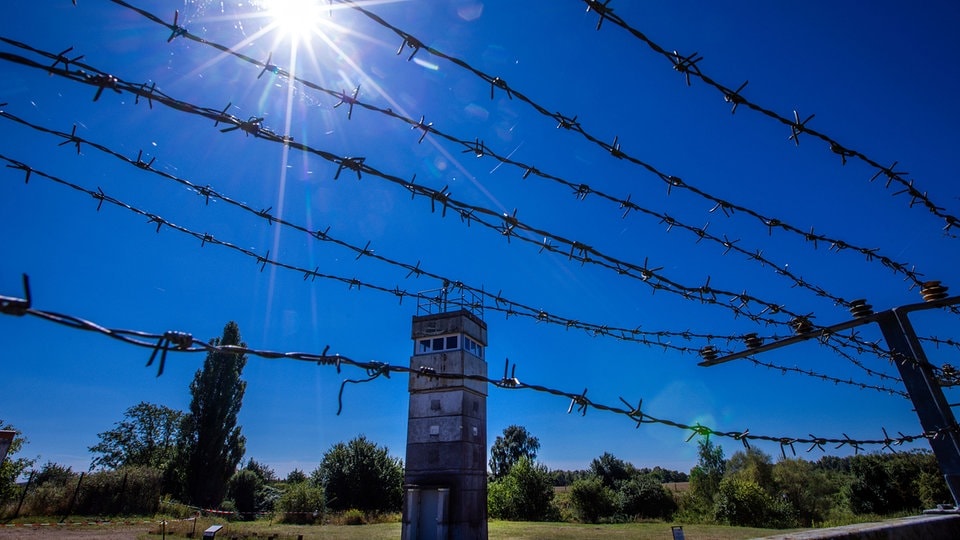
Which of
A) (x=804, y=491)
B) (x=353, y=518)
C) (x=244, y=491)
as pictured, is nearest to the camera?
(x=353, y=518)

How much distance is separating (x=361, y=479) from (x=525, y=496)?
16269 millimetres

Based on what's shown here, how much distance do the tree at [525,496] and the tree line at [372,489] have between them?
0.31ft

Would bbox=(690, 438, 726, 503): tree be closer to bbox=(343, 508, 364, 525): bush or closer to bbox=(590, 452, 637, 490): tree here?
bbox=(590, 452, 637, 490): tree

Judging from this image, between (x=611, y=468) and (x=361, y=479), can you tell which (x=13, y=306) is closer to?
(x=361, y=479)

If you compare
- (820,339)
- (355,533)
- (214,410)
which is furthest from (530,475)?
(820,339)

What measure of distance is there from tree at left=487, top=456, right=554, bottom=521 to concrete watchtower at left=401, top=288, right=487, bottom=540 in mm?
31184

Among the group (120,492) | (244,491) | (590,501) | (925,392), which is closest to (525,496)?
(590,501)

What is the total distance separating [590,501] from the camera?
46.0m

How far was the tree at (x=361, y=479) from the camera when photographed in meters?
41.1

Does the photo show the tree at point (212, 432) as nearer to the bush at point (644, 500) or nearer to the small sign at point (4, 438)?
the small sign at point (4, 438)

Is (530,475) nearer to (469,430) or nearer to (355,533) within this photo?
(355,533)

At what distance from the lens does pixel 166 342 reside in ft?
6.63

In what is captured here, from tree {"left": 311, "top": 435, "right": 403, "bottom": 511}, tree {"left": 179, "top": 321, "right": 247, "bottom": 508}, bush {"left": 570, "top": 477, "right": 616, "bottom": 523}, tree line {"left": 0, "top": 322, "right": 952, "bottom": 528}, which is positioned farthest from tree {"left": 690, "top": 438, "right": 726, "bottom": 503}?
tree {"left": 179, "top": 321, "right": 247, "bottom": 508}

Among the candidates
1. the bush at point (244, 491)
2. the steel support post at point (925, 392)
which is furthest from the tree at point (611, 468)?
the steel support post at point (925, 392)
